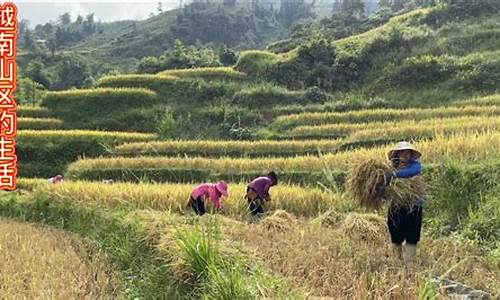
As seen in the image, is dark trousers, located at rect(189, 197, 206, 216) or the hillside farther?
dark trousers, located at rect(189, 197, 206, 216)

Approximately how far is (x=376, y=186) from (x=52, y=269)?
394 centimetres

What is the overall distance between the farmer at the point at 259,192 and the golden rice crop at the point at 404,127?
731 cm

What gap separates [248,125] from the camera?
80.4ft

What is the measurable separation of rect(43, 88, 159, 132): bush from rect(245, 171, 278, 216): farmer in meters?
17.3

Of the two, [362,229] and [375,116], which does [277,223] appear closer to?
[362,229]

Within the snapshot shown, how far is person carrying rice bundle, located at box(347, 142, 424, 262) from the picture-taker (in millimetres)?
5836

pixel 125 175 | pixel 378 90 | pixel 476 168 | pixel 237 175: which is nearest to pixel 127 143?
pixel 125 175

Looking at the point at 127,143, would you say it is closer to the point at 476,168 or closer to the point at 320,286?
the point at 476,168

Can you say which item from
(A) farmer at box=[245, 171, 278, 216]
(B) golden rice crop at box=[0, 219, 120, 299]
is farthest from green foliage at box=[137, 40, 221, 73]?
(B) golden rice crop at box=[0, 219, 120, 299]

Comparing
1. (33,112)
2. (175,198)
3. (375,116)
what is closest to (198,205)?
(175,198)

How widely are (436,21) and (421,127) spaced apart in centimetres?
2019

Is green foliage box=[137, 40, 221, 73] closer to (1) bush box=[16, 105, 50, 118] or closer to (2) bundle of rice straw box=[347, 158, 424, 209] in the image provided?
(1) bush box=[16, 105, 50, 118]

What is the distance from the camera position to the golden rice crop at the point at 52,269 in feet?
17.7

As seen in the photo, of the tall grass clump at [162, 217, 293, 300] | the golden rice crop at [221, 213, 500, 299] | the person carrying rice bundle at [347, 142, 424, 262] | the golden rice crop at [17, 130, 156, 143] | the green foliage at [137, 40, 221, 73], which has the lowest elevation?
the golden rice crop at [17, 130, 156, 143]
